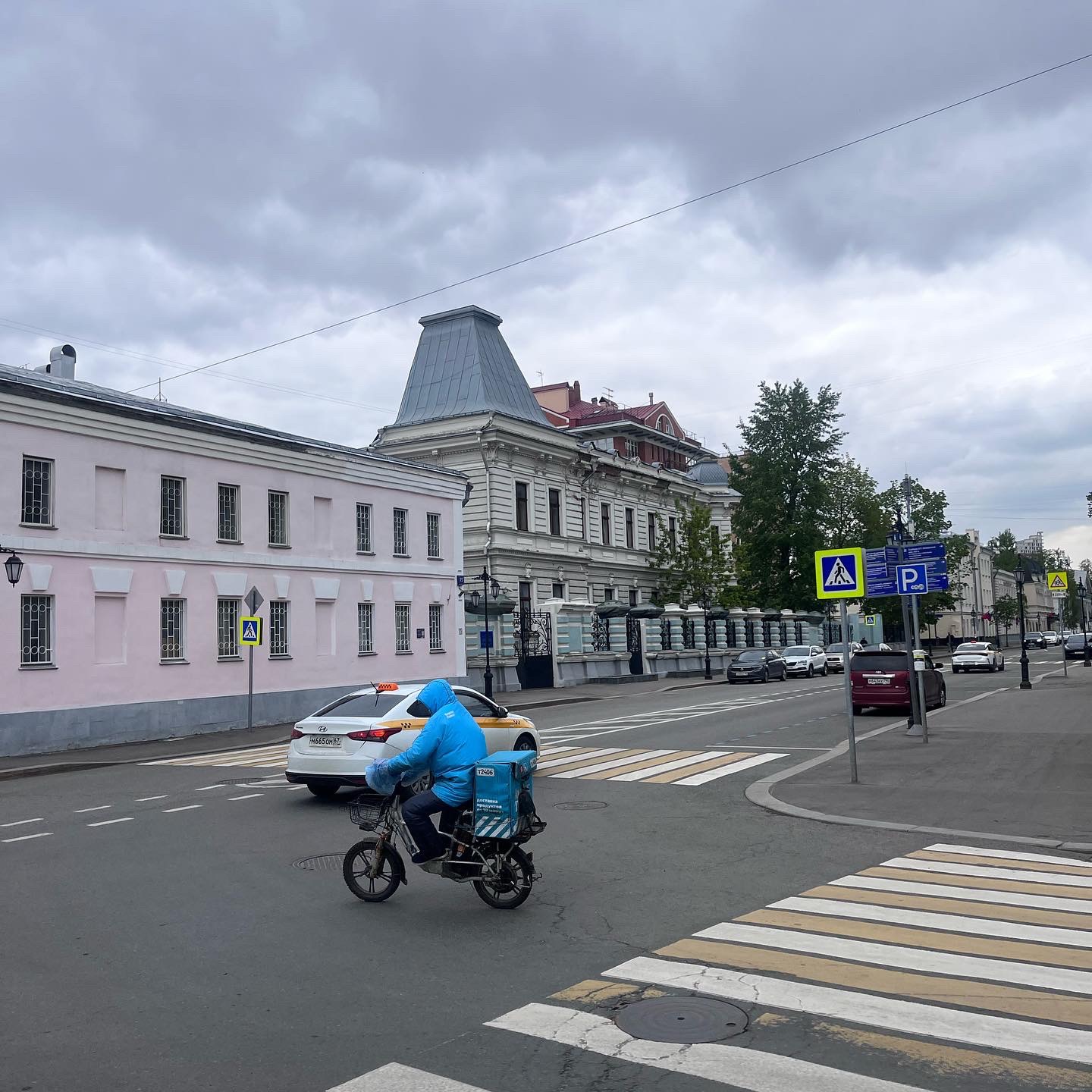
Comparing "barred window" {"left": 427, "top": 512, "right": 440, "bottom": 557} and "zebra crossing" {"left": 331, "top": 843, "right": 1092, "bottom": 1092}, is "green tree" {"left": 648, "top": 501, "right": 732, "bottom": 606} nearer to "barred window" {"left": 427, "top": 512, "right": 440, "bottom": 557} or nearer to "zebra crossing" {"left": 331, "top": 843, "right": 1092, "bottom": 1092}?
"barred window" {"left": 427, "top": 512, "right": 440, "bottom": 557}

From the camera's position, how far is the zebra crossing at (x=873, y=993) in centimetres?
479

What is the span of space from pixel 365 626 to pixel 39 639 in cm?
1123

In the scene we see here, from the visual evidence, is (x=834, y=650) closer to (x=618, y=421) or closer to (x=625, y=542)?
(x=625, y=542)

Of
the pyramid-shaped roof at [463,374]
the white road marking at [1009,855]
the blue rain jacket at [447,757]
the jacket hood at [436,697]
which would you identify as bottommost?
the white road marking at [1009,855]

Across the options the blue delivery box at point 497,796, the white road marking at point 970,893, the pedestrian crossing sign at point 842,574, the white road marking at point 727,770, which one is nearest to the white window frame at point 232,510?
the white road marking at point 727,770

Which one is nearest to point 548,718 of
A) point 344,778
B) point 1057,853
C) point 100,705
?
point 100,705

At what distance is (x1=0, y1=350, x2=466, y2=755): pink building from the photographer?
2359cm

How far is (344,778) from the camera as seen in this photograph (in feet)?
43.8

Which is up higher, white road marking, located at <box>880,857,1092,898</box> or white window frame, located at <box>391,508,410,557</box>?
white window frame, located at <box>391,508,410,557</box>

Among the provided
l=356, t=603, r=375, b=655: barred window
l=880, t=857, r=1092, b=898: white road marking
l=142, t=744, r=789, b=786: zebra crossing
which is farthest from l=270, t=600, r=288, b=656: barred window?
l=880, t=857, r=1092, b=898: white road marking

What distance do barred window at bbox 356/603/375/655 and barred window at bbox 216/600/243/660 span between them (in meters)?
4.70

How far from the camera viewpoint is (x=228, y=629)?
2850 centimetres

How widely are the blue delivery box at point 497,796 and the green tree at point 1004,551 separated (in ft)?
460

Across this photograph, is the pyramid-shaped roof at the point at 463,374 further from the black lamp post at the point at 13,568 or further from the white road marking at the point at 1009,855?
→ the white road marking at the point at 1009,855
